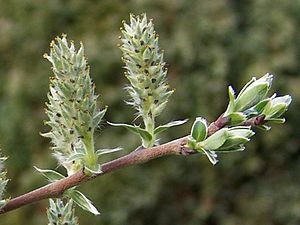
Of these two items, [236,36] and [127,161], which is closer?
[127,161]

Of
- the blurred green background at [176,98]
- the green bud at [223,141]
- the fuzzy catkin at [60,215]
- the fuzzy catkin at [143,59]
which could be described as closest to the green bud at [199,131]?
the green bud at [223,141]

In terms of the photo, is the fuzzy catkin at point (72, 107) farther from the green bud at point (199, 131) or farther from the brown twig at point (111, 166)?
the green bud at point (199, 131)

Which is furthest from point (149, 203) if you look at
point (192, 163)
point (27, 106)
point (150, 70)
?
point (150, 70)

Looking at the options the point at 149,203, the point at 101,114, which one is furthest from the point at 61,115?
the point at 149,203

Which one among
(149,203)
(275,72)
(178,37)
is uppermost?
(178,37)

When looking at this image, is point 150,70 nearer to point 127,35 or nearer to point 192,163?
point 127,35

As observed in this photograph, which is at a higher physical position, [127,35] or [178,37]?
[127,35]
